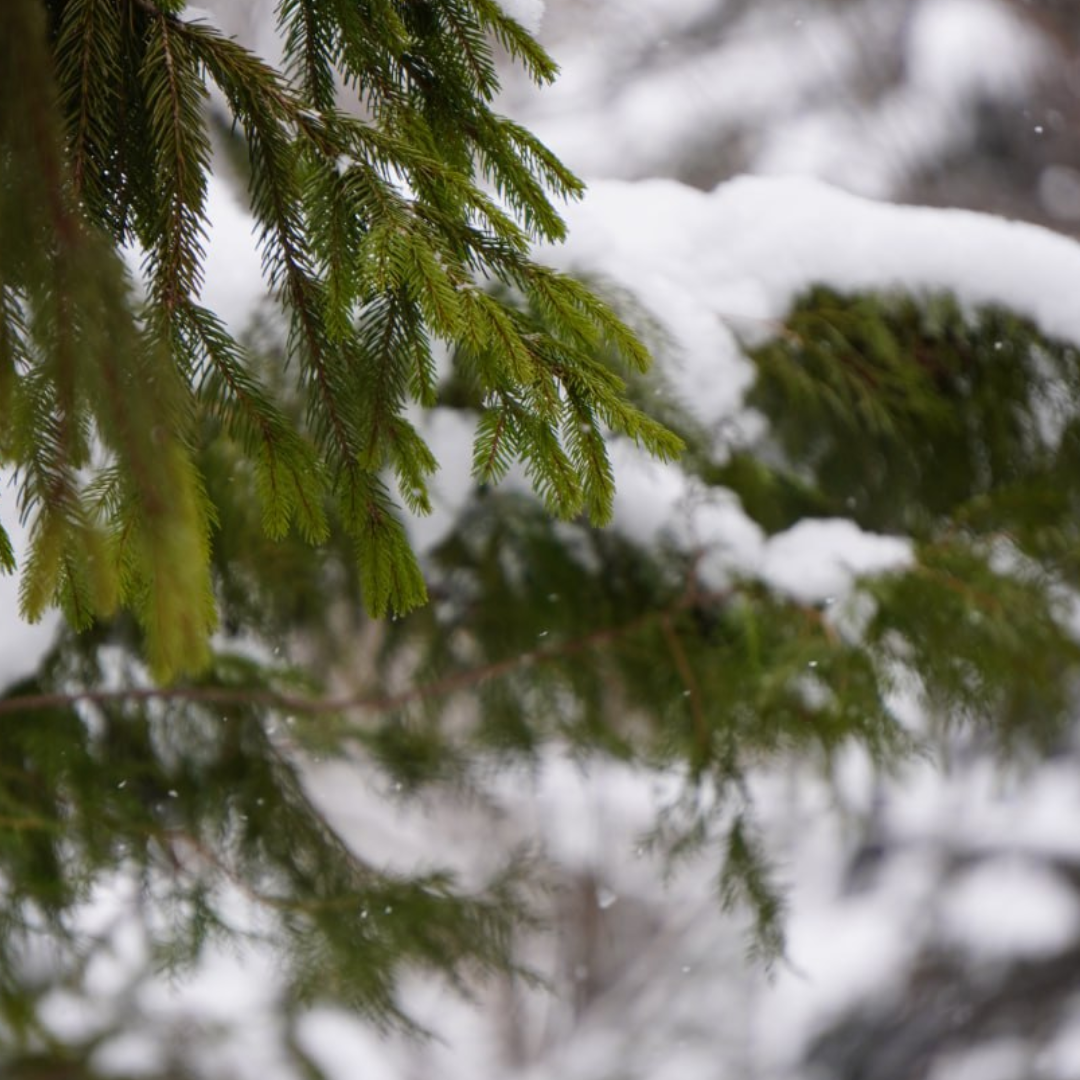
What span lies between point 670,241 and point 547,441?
4.88ft

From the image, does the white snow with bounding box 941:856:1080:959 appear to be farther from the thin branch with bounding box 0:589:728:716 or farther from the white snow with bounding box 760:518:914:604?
the thin branch with bounding box 0:589:728:716

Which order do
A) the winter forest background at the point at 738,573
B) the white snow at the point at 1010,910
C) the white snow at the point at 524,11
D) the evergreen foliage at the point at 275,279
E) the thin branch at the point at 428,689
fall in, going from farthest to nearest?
1. the white snow at the point at 1010,910
2. the thin branch at the point at 428,689
3. the winter forest background at the point at 738,573
4. the white snow at the point at 524,11
5. the evergreen foliage at the point at 275,279

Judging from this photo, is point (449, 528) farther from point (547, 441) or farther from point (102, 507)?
point (102, 507)

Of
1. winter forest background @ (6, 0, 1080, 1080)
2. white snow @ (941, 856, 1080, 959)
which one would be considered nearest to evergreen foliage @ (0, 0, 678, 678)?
winter forest background @ (6, 0, 1080, 1080)

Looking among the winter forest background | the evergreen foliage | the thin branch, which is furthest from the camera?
the thin branch

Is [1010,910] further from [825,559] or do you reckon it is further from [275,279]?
[275,279]

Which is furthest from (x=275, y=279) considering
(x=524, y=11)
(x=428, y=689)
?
(x=428, y=689)

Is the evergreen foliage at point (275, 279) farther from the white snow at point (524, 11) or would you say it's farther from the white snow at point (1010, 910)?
the white snow at point (1010, 910)

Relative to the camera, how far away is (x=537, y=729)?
2.32m

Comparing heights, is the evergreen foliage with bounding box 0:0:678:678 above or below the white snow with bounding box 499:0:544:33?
below

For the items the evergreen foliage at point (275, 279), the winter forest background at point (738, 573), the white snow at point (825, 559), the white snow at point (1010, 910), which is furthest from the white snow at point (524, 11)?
the white snow at point (1010, 910)

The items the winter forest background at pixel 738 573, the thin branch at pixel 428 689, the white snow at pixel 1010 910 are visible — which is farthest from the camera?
the white snow at pixel 1010 910

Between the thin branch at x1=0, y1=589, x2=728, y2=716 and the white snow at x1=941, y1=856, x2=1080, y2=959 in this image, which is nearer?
the thin branch at x1=0, y1=589, x2=728, y2=716

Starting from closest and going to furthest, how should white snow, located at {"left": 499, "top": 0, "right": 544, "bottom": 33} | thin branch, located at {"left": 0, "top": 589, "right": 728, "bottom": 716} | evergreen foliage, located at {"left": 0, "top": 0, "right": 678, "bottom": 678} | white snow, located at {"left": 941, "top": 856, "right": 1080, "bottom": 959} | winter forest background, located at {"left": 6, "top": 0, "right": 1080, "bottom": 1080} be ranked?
evergreen foliage, located at {"left": 0, "top": 0, "right": 678, "bottom": 678}, white snow, located at {"left": 499, "top": 0, "right": 544, "bottom": 33}, winter forest background, located at {"left": 6, "top": 0, "right": 1080, "bottom": 1080}, thin branch, located at {"left": 0, "top": 589, "right": 728, "bottom": 716}, white snow, located at {"left": 941, "top": 856, "right": 1080, "bottom": 959}
